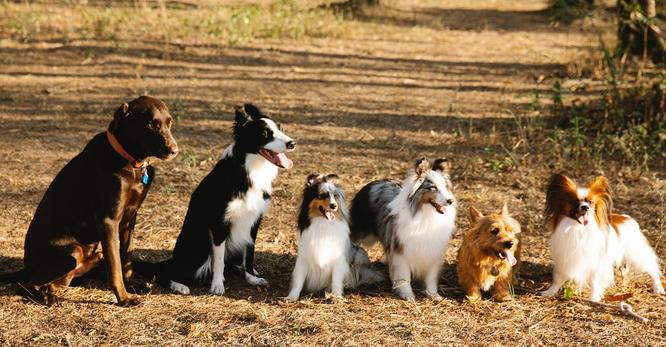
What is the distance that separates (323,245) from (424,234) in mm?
680

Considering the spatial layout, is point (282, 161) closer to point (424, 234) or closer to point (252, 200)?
point (252, 200)

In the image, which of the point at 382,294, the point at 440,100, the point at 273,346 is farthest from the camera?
the point at 440,100

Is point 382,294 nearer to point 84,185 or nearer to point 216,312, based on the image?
point 216,312

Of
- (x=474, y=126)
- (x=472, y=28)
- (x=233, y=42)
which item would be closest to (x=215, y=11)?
(x=233, y=42)

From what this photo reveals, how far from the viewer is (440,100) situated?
36.4 ft

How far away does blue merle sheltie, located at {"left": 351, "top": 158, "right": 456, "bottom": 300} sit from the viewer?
503cm

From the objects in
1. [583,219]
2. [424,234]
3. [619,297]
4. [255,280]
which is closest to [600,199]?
[583,219]

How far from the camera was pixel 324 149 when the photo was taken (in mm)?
8742

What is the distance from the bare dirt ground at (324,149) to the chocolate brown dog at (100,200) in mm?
252

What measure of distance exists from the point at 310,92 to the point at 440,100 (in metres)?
1.91

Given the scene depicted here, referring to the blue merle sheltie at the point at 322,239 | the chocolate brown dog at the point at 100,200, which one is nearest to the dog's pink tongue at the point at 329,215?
the blue merle sheltie at the point at 322,239

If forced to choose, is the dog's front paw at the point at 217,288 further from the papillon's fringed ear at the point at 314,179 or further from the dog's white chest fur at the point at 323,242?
the papillon's fringed ear at the point at 314,179

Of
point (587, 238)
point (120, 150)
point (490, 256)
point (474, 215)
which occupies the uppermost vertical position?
point (120, 150)

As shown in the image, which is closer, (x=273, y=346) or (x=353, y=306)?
(x=273, y=346)
